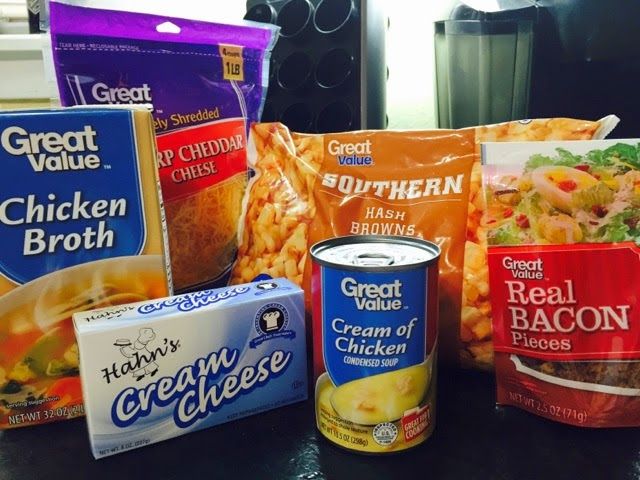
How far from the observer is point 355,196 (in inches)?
30.3

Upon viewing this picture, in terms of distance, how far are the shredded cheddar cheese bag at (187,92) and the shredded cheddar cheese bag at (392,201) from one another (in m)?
0.05

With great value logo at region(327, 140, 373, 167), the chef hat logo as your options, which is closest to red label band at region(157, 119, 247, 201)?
great value logo at region(327, 140, 373, 167)

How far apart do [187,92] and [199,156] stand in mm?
83

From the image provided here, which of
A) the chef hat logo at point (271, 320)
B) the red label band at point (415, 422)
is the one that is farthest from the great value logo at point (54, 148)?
the red label band at point (415, 422)

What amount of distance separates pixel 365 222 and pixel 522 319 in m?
0.22

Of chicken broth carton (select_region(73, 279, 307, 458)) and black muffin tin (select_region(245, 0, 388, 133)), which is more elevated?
black muffin tin (select_region(245, 0, 388, 133))

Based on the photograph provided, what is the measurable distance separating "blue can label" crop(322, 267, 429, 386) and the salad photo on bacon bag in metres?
0.14

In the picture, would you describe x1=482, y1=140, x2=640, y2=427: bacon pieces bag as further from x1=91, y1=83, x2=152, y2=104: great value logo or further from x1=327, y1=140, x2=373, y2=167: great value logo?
x1=91, y1=83, x2=152, y2=104: great value logo

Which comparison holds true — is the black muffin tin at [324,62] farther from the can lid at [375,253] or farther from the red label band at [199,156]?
the can lid at [375,253]

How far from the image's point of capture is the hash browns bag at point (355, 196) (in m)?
0.73

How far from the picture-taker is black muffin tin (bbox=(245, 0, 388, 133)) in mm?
933

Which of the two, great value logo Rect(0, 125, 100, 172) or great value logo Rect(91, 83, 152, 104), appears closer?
great value logo Rect(0, 125, 100, 172)

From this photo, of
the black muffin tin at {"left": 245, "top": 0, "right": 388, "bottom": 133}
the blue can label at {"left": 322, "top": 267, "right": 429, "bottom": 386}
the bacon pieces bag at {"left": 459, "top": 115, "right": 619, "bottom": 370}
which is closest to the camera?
the blue can label at {"left": 322, "top": 267, "right": 429, "bottom": 386}

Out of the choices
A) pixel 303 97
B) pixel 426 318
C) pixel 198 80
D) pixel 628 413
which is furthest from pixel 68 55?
pixel 628 413
